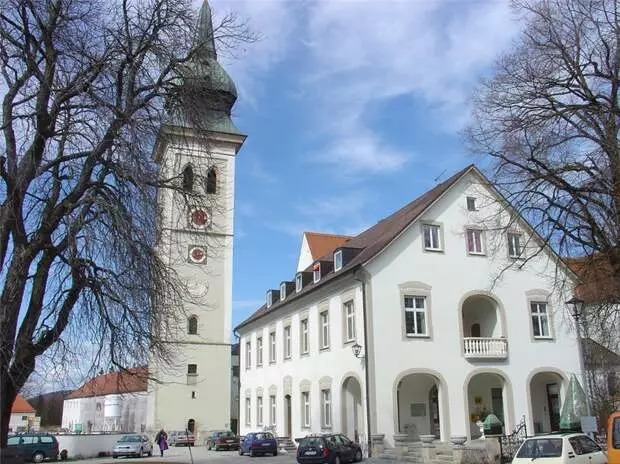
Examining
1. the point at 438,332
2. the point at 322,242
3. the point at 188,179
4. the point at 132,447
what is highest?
the point at 322,242

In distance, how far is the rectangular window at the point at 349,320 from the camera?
2952cm

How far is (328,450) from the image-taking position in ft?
80.3

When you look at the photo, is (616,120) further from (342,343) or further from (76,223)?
(342,343)

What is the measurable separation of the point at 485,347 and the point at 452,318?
1957 millimetres

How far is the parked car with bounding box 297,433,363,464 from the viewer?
24469 mm

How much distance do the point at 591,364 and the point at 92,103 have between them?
30.6 m

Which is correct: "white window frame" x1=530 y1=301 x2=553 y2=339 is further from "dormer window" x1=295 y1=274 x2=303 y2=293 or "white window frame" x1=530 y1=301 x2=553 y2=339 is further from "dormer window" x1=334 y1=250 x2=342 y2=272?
"dormer window" x1=295 y1=274 x2=303 y2=293

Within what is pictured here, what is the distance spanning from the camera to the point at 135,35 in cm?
1409

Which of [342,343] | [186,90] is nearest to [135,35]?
[186,90]

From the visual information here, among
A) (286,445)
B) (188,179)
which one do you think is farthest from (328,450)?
(188,179)

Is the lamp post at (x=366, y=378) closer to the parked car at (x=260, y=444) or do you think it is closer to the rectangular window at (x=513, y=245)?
the parked car at (x=260, y=444)

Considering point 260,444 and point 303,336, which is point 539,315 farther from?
point 260,444

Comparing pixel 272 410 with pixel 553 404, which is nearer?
pixel 553 404

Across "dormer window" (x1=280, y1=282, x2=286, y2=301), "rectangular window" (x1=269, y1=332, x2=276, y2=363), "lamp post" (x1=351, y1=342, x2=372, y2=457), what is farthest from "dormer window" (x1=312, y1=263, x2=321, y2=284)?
"rectangular window" (x1=269, y1=332, x2=276, y2=363)
